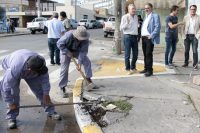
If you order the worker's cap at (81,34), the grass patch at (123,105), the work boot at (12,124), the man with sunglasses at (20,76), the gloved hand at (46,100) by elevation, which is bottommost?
the work boot at (12,124)

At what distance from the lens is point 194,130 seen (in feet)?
18.5

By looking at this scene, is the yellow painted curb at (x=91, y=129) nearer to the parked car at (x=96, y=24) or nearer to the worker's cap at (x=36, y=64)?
the worker's cap at (x=36, y=64)

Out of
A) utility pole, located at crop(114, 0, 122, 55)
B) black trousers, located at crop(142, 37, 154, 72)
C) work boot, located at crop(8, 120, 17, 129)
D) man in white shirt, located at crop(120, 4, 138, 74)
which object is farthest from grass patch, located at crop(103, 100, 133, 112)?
utility pole, located at crop(114, 0, 122, 55)

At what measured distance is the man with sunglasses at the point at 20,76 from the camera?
5.61 metres

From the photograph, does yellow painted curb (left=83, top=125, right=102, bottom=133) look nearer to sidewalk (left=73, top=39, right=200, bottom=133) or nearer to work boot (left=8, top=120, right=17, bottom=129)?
sidewalk (left=73, top=39, right=200, bottom=133)

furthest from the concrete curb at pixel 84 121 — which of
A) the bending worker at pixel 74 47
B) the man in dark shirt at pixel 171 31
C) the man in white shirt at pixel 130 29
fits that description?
the man in dark shirt at pixel 171 31

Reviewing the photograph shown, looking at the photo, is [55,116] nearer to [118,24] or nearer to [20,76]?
[20,76]

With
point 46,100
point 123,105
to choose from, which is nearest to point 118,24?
point 123,105

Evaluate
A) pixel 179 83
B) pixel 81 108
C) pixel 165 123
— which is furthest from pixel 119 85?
pixel 165 123

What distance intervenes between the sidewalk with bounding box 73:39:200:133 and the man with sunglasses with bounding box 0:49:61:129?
1.12 m

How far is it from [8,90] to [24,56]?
23.3 inches

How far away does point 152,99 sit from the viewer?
7.37 m

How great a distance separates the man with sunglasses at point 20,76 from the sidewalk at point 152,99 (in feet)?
3.68

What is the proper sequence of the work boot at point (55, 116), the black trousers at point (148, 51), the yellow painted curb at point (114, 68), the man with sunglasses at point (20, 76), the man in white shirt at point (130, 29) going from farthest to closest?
the yellow painted curb at point (114, 68) → the man in white shirt at point (130, 29) → the black trousers at point (148, 51) → the work boot at point (55, 116) → the man with sunglasses at point (20, 76)
